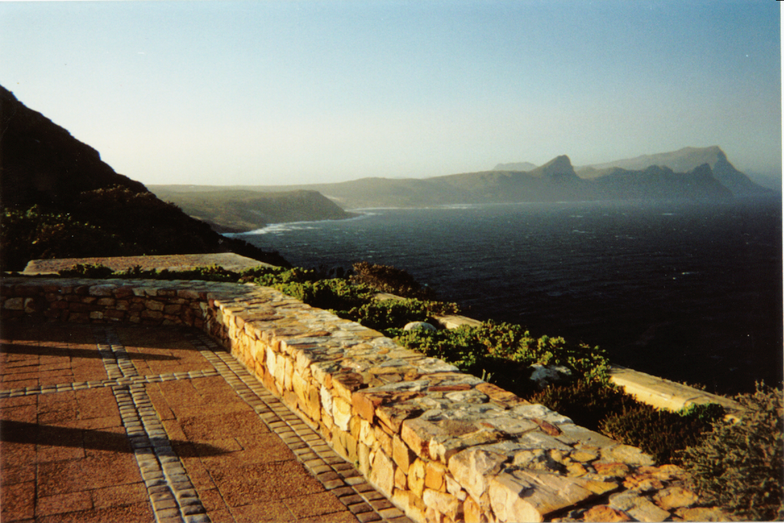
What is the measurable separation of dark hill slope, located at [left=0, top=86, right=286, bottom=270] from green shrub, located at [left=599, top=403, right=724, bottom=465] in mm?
17676

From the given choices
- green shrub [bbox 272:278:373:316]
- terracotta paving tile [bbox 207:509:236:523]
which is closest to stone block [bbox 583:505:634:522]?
terracotta paving tile [bbox 207:509:236:523]

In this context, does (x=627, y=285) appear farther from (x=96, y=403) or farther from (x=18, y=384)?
(x=18, y=384)

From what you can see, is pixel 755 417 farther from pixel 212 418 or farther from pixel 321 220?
pixel 321 220

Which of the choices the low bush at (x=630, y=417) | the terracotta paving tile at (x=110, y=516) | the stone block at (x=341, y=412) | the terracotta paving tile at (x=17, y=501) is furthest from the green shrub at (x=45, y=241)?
the low bush at (x=630, y=417)

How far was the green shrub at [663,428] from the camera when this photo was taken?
362 cm

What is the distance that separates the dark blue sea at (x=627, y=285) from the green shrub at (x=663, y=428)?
4182 millimetres

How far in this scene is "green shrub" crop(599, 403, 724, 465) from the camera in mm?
3618

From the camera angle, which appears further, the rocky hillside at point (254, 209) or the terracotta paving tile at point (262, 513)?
the rocky hillside at point (254, 209)

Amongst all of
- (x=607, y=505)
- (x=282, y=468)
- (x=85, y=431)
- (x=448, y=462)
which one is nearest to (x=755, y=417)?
(x=607, y=505)

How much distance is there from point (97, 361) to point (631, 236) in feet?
269

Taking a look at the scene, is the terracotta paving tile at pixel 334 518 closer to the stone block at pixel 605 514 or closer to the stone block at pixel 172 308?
the stone block at pixel 605 514

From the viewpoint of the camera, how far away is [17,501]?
3.45 m

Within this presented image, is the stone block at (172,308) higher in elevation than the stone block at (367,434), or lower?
higher

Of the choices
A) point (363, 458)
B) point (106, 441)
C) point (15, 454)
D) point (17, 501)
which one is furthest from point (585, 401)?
point (15, 454)
